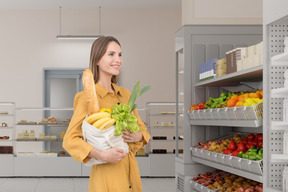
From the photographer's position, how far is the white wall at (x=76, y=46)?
414 inches

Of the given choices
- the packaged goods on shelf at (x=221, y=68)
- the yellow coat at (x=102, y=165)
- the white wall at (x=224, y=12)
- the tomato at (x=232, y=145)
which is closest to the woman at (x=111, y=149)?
the yellow coat at (x=102, y=165)

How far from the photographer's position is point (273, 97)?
10.2 ft

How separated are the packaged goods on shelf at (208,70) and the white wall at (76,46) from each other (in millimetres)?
5356

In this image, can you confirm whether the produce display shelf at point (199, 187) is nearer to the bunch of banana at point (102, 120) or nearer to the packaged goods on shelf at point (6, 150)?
the bunch of banana at point (102, 120)

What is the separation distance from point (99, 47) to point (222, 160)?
2.69m

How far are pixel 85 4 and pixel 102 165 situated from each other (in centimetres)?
857

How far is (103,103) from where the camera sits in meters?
1.95

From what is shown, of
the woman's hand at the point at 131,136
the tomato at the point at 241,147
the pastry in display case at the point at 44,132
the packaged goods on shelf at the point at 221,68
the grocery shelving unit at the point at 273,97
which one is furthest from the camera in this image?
the pastry in display case at the point at 44,132

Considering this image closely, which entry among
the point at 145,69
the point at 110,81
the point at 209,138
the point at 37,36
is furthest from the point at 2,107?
the point at 110,81

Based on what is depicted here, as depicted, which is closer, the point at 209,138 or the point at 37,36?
the point at 209,138

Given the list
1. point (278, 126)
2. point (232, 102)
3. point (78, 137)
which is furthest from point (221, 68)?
point (78, 137)

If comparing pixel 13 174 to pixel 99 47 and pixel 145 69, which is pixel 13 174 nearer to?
pixel 145 69

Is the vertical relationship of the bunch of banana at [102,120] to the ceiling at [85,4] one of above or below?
below

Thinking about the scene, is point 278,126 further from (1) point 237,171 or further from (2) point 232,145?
(2) point 232,145
